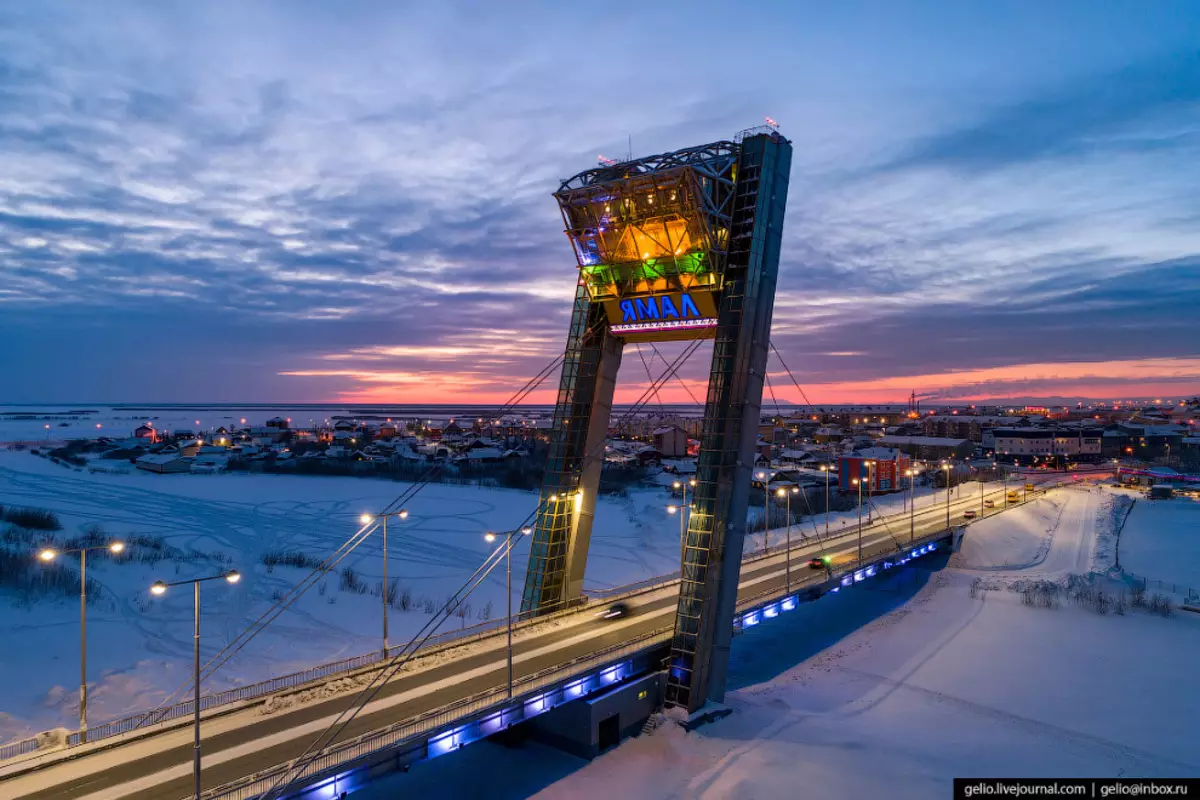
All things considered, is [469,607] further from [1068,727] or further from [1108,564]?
[1108,564]

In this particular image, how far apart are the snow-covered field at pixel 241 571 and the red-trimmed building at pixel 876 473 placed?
25.0 metres

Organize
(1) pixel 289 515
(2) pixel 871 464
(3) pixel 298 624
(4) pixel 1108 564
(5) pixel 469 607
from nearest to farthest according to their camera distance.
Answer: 1. (3) pixel 298 624
2. (5) pixel 469 607
3. (4) pixel 1108 564
4. (1) pixel 289 515
5. (2) pixel 871 464

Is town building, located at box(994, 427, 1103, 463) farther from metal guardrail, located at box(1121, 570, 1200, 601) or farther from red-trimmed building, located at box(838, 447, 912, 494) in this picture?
metal guardrail, located at box(1121, 570, 1200, 601)

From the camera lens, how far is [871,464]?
8812 cm

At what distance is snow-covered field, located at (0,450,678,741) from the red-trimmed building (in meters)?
25.0

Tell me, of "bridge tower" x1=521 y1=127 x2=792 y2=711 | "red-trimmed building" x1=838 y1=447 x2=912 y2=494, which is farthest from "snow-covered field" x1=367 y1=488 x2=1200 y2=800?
"red-trimmed building" x1=838 y1=447 x2=912 y2=494

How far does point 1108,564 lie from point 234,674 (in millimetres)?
62643

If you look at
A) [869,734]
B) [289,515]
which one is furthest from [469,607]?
[289,515]

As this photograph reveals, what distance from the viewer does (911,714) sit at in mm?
28422

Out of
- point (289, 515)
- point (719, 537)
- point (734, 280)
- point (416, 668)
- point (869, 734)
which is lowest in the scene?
point (289, 515)

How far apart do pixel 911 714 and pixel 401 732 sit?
21917 millimetres

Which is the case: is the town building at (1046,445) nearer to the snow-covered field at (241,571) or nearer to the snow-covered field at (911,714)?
the snow-covered field at (241,571)

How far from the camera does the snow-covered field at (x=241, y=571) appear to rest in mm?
31484

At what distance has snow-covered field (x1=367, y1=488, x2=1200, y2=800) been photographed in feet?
74.3
